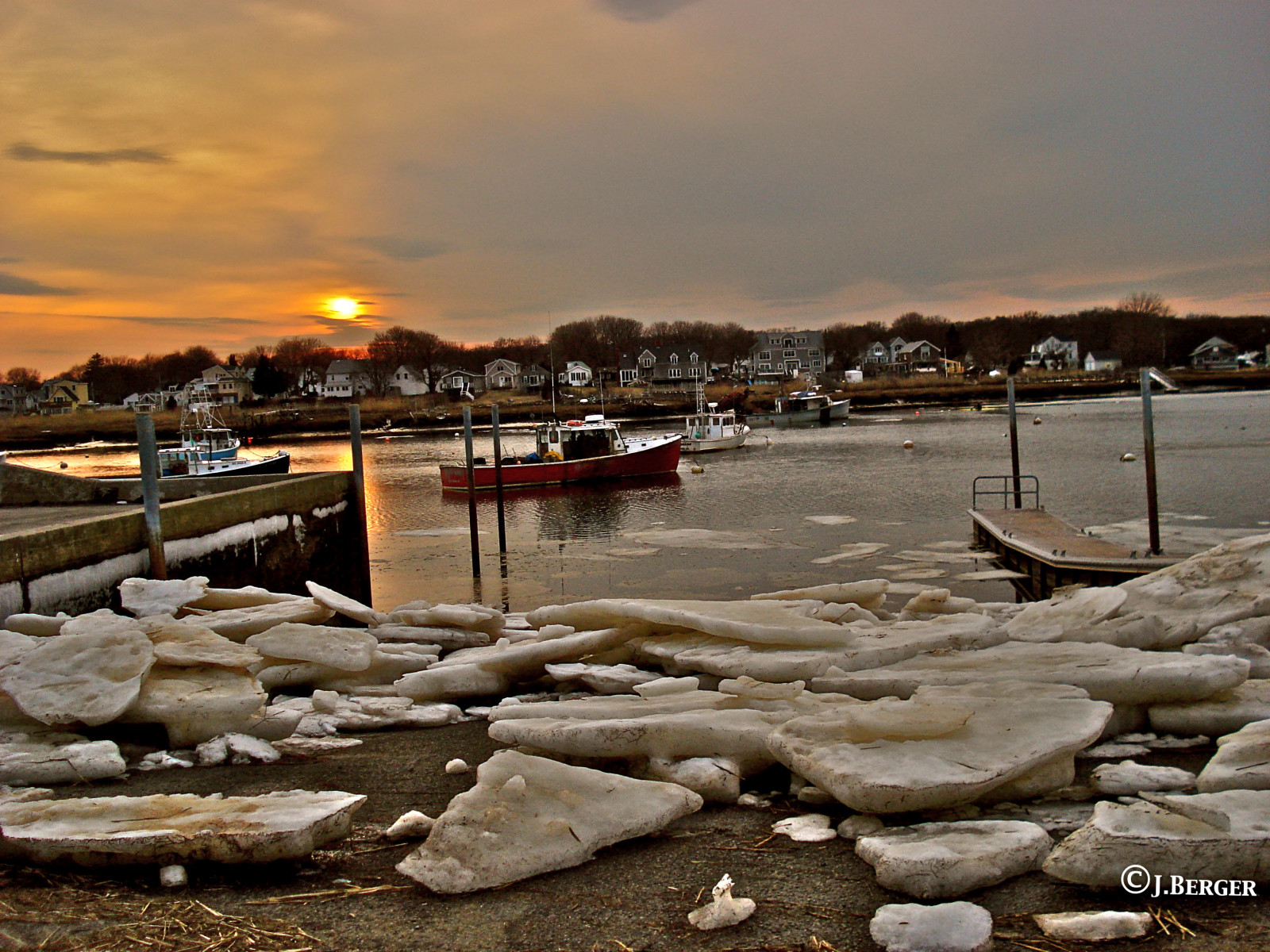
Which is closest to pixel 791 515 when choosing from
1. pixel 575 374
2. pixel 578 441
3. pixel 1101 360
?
pixel 578 441

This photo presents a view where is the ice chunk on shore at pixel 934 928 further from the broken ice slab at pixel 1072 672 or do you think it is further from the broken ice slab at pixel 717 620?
the broken ice slab at pixel 717 620

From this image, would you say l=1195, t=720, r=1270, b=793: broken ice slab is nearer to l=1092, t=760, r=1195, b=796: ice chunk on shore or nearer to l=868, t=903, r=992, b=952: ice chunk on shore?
l=1092, t=760, r=1195, b=796: ice chunk on shore

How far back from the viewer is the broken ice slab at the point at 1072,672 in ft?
14.7

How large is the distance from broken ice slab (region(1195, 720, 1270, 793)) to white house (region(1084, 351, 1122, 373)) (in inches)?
5639

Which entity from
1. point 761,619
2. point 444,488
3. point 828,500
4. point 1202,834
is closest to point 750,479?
point 828,500

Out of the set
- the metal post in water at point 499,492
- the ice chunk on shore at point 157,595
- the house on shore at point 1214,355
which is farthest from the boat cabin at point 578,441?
the house on shore at point 1214,355

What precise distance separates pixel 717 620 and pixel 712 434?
149ft

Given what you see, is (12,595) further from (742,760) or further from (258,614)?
(742,760)

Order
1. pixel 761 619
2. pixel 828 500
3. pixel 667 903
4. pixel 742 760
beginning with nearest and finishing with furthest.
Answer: pixel 667 903 → pixel 742 760 → pixel 761 619 → pixel 828 500

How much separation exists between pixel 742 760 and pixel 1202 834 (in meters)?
1.87

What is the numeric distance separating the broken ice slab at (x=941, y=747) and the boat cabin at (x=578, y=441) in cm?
3063

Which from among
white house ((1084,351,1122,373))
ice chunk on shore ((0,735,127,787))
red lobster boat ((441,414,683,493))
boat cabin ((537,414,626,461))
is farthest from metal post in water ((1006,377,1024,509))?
white house ((1084,351,1122,373))

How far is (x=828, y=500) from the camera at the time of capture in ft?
87.5

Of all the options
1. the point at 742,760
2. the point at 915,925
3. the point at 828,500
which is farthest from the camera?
the point at 828,500
